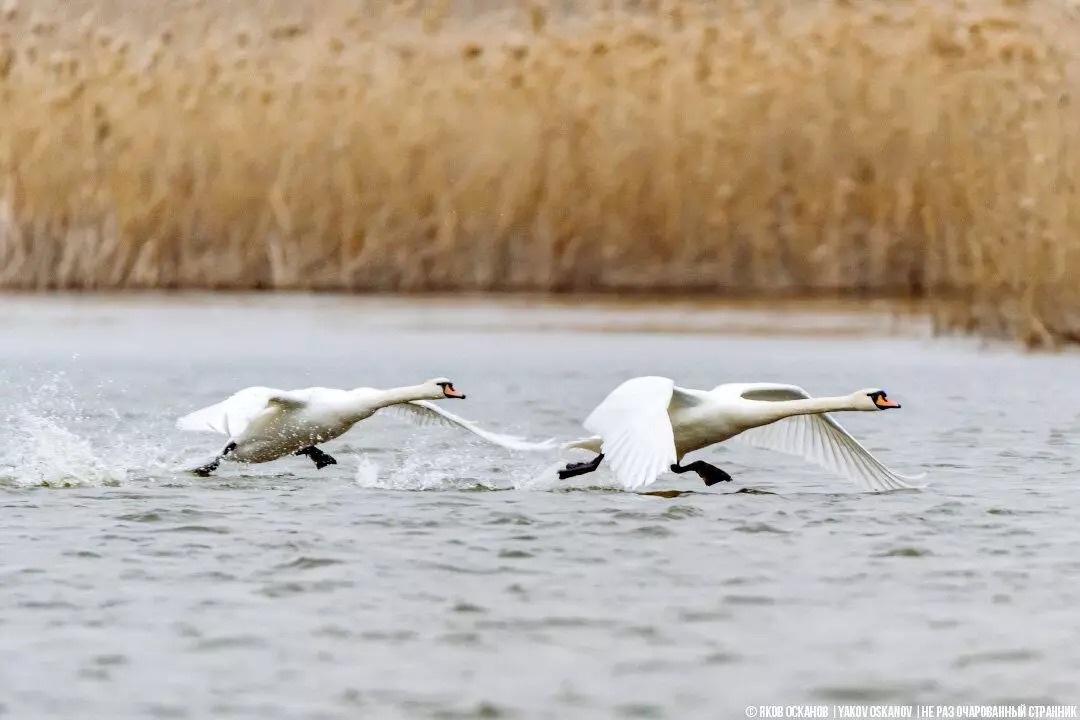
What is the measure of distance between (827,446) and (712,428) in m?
0.93

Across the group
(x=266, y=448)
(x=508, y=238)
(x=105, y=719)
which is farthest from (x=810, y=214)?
(x=105, y=719)

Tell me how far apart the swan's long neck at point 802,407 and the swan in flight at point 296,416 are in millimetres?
1086

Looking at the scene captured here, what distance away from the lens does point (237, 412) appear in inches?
370

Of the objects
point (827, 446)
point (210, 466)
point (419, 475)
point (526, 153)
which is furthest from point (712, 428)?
point (526, 153)

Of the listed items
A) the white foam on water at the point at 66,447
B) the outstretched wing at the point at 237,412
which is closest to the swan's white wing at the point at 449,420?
the outstretched wing at the point at 237,412

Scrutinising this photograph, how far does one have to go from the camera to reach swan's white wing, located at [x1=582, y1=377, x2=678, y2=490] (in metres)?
8.26

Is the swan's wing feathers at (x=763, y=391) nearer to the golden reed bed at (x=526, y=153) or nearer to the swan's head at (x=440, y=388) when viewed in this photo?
the swan's head at (x=440, y=388)

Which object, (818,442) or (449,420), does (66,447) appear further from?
(818,442)

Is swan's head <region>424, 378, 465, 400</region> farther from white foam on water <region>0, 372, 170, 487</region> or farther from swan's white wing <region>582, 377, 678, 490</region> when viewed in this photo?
white foam on water <region>0, 372, 170, 487</region>

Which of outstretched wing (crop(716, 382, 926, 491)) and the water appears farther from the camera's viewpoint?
outstretched wing (crop(716, 382, 926, 491))

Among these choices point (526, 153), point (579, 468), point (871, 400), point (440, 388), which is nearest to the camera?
point (871, 400)

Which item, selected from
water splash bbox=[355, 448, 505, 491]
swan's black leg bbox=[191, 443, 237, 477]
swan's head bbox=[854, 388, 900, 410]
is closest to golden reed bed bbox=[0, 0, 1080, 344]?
water splash bbox=[355, 448, 505, 491]

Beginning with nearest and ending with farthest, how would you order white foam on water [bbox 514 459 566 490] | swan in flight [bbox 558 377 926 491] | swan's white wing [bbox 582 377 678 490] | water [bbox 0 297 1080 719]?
water [bbox 0 297 1080 719]
swan's white wing [bbox 582 377 678 490]
swan in flight [bbox 558 377 926 491]
white foam on water [bbox 514 459 566 490]

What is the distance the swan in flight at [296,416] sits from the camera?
9.51 meters
